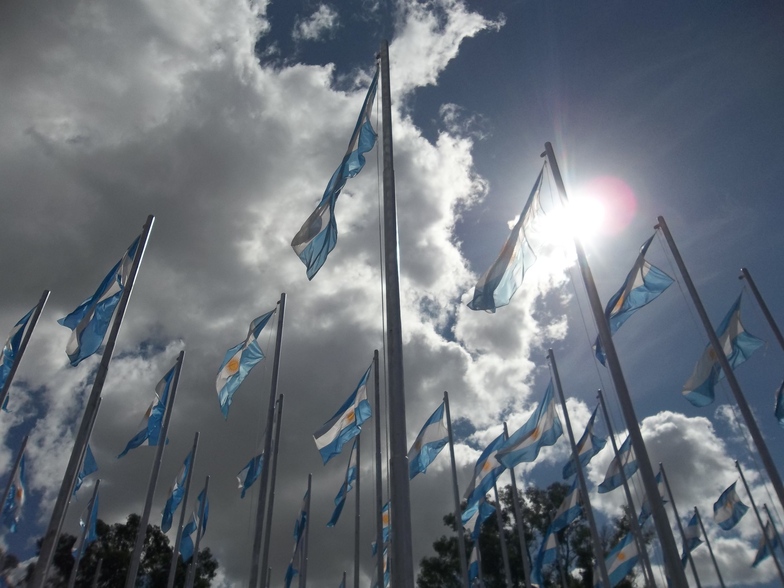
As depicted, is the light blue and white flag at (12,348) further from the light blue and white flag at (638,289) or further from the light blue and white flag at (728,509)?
the light blue and white flag at (728,509)

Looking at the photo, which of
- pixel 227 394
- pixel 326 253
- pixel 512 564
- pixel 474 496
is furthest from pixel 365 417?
pixel 512 564

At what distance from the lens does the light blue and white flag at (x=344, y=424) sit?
18094 millimetres

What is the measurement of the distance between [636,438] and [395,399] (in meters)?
3.81

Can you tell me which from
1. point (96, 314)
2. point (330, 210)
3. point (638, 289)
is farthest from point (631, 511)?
point (96, 314)

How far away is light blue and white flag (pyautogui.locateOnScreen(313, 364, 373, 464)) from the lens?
1809cm

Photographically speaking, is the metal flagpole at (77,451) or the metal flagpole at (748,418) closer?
the metal flagpole at (77,451)

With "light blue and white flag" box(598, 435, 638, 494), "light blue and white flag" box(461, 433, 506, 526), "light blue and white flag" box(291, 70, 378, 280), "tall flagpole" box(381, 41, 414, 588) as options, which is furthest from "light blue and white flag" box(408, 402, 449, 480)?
"tall flagpole" box(381, 41, 414, 588)

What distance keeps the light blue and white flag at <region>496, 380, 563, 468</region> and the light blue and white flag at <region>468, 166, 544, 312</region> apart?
6.24 meters

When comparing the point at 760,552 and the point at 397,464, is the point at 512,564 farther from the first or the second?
the point at 397,464

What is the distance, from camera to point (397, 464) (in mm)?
7121

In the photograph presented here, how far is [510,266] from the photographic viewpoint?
12.2 m

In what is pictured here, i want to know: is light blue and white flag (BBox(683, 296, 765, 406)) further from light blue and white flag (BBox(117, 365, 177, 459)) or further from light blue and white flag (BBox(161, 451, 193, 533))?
light blue and white flag (BBox(161, 451, 193, 533))

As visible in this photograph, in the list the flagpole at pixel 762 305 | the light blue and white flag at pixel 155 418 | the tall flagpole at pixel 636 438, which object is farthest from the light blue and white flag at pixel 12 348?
the flagpole at pixel 762 305

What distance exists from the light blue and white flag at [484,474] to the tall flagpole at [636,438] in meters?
12.1
